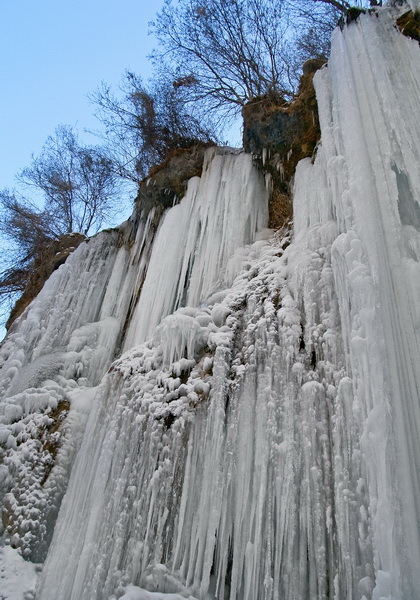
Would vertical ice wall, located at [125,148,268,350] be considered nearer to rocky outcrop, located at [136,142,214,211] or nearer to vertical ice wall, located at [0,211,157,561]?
rocky outcrop, located at [136,142,214,211]

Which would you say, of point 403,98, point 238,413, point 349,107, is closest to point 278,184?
point 349,107

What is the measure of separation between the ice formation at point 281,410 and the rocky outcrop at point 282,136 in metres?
0.51

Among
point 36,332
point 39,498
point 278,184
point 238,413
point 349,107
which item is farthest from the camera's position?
point 36,332

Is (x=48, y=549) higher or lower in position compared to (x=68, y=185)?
lower

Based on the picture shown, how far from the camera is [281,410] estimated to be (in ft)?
12.6

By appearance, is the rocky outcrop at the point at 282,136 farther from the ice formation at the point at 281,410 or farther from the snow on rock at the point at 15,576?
the snow on rock at the point at 15,576

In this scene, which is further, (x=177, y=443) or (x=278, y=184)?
(x=278, y=184)

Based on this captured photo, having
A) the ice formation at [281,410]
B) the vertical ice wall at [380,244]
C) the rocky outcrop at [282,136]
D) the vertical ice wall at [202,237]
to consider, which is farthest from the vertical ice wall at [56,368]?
the vertical ice wall at [380,244]

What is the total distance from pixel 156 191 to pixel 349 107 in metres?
3.74

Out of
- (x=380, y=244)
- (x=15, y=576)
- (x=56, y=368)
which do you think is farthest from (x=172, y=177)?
(x=15, y=576)

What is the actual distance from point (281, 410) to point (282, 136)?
12.7ft

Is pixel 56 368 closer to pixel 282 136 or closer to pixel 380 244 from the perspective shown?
pixel 282 136

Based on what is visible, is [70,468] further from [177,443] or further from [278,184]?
[278,184]

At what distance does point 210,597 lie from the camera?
3.62 metres
